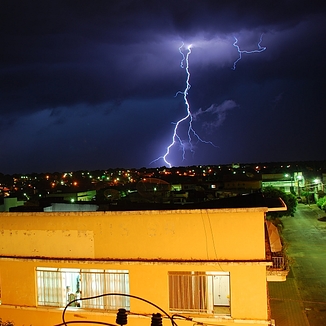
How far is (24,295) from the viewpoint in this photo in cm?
752

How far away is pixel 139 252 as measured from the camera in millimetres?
7062

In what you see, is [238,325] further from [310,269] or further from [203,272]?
[310,269]

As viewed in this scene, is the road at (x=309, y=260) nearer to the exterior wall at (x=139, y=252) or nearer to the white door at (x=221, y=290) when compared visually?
the white door at (x=221, y=290)

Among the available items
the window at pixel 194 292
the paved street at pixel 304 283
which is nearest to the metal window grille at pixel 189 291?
the window at pixel 194 292

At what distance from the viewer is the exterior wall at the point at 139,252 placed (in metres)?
6.60

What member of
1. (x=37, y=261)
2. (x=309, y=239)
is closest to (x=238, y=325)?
(x=37, y=261)

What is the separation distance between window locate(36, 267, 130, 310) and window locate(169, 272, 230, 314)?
3.16 feet

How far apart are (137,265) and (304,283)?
33.0 feet

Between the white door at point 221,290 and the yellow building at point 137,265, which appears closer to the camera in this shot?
the yellow building at point 137,265

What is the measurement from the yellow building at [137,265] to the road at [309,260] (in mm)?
5615

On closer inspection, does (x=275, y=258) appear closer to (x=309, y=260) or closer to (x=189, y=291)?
(x=189, y=291)

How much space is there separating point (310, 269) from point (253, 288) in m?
11.1

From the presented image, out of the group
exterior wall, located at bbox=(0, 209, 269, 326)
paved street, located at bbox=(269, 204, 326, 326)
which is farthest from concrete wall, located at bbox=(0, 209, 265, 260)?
paved street, located at bbox=(269, 204, 326, 326)

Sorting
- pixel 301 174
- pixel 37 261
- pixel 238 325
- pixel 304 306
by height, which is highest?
pixel 301 174
